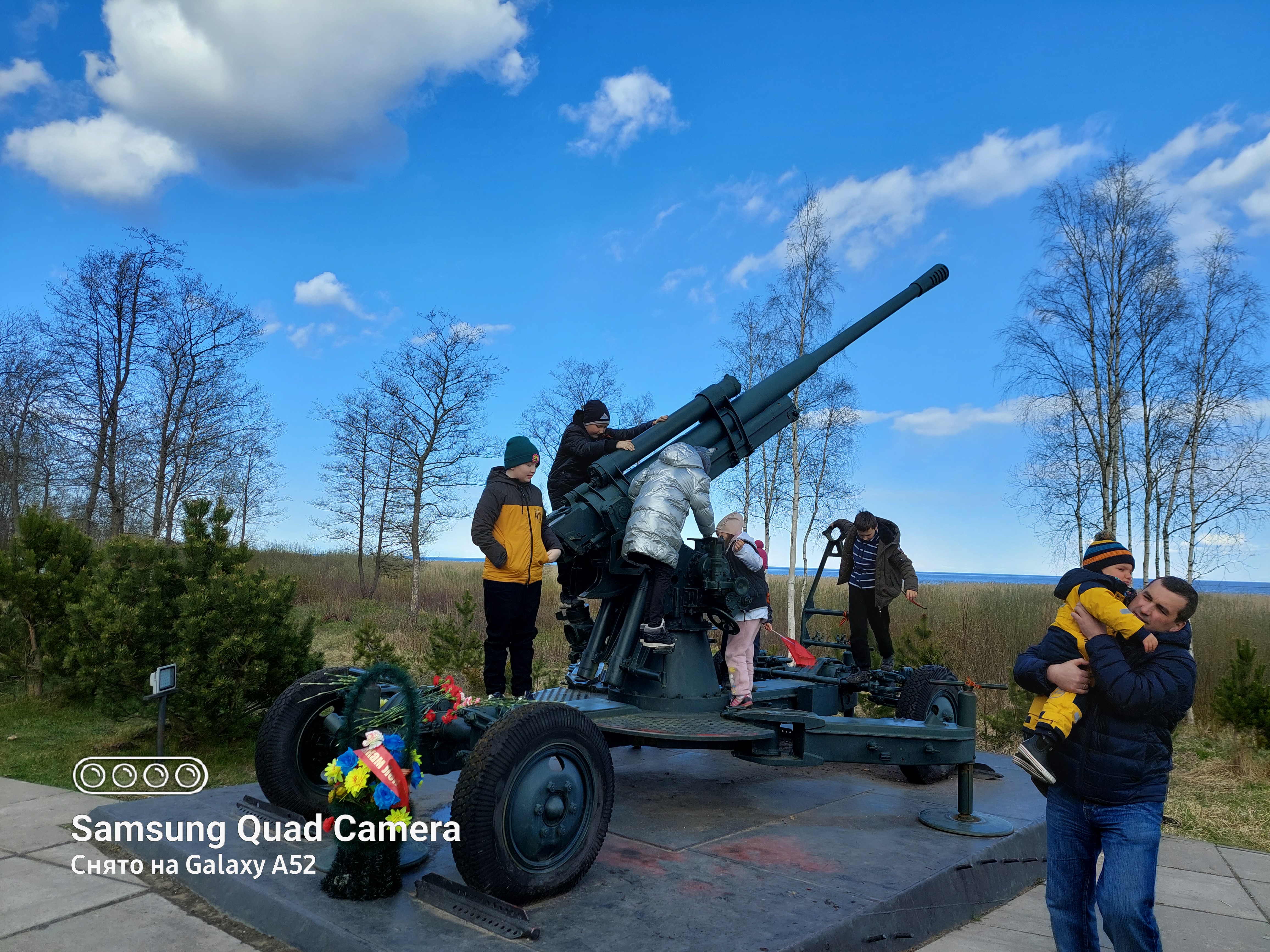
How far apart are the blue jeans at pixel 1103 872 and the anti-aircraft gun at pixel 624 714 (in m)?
1.66

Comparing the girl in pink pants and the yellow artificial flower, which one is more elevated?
the girl in pink pants

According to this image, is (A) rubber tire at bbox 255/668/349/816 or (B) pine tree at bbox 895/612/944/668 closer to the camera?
(A) rubber tire at bbox 255/668/349/816

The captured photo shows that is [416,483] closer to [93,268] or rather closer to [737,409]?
[93,268]

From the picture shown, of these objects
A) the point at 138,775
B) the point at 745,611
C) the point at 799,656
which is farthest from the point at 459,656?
the point at 745,611

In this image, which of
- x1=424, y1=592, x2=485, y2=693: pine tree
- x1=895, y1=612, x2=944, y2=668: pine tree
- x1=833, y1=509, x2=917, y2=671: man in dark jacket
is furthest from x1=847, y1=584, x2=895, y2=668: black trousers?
x1=424, y1=592, x2=485, y2=693: pine tree

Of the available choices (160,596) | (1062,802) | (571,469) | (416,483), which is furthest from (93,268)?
(1062,802)

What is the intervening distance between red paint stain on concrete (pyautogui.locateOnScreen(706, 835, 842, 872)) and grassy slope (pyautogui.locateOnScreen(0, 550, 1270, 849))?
3125 mm

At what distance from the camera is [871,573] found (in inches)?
293

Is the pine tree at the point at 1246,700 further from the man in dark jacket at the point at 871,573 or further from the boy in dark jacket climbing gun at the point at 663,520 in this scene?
the boy in dark jacket climbing gun at the point at 663,520

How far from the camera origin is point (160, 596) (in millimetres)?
6465

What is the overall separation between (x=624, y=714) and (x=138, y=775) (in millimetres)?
3795

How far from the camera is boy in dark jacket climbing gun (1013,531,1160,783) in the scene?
279cm

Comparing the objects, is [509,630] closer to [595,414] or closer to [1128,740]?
[595,414]

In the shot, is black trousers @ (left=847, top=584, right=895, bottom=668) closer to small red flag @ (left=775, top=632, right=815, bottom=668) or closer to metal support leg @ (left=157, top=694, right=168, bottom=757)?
small red flag @ (left=775, top=632, right=815, bottom=668)
